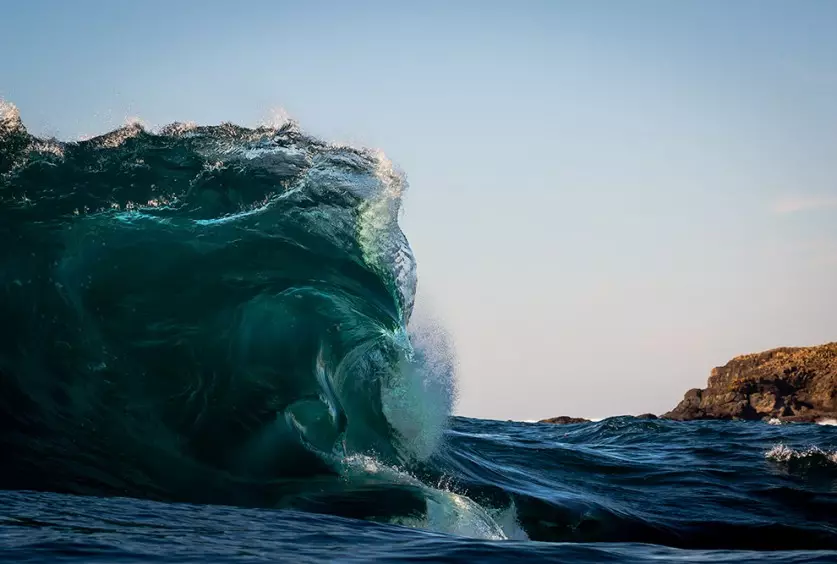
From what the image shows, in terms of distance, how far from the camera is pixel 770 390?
6384cm

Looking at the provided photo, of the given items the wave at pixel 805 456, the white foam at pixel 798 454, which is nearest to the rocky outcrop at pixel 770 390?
the white foam at pixel 798 454

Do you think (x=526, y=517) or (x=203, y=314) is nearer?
(x=526, y=517)

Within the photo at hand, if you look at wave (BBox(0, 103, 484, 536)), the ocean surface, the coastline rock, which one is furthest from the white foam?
the coastline rock

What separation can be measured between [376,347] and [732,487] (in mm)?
5737

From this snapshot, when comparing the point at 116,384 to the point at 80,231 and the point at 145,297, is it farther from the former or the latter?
the point at 80,231

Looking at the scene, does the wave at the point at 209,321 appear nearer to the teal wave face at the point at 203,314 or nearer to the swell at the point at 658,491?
the teal wave face at the point at 203,314

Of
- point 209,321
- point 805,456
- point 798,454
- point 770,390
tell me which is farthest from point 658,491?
point 770,390

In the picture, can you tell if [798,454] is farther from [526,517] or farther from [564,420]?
[564,420]

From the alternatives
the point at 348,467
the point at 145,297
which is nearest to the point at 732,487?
the point at 348,467

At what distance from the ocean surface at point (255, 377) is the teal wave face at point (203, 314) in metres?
0.02

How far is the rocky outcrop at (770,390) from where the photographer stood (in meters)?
60.8

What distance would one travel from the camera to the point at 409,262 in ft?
35.0

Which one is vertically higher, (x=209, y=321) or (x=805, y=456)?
(x=209, y=321)

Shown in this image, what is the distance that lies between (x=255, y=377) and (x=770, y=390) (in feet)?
210
